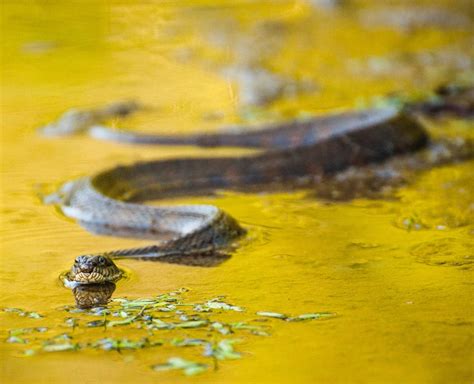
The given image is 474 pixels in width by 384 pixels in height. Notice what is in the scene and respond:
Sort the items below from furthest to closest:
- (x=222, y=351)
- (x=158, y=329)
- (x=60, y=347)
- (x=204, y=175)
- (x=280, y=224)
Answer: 1. (x=204, y=175)
2. (x=280, y=224)
3. (x=158, y=329)
4. (x=60, y=347)
5. (x=222, y=351)

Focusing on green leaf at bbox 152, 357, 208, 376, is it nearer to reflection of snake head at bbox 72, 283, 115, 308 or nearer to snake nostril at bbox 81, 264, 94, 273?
reflection of snake head at bbox 72, 283, 115, 308

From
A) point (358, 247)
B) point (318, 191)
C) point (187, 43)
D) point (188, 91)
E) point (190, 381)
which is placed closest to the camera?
point (190, 381)

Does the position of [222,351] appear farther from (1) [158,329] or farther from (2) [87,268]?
(2) [87,268]

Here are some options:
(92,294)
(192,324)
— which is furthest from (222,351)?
(92,294)

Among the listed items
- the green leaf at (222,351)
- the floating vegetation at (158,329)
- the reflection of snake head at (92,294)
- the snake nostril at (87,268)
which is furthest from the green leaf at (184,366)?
the snake nostril at (87,268)

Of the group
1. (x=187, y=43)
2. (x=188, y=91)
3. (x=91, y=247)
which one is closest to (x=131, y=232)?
(x=91, y=247)

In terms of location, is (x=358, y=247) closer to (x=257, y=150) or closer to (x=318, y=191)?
(x=318, y=191)

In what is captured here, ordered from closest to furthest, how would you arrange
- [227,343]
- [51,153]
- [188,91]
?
[227,343], [51,153], [188,91]
